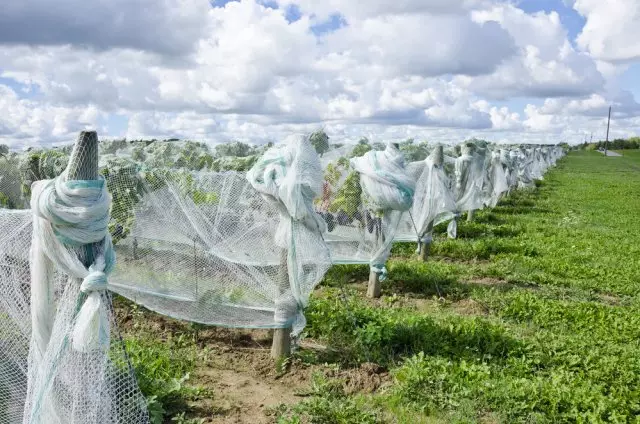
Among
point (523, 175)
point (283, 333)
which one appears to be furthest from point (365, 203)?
point (523, 175)

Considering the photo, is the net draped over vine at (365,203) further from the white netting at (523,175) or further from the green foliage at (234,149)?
the white netting at (523,175)

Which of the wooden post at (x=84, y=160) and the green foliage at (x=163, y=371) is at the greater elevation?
the wooden post at (x=84, y=160)

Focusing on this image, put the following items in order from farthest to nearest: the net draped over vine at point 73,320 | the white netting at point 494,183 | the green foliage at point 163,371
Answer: the white netting at point 494,183
the green foliage at point 163,371
the net draped over vine at point 73,320

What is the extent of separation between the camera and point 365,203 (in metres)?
6.62

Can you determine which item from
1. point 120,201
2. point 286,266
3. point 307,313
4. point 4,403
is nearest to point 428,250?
point 307,313

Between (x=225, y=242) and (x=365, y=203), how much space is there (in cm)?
207

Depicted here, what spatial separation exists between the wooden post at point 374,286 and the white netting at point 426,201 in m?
1.60

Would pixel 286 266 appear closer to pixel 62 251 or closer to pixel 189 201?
pixel 189 201

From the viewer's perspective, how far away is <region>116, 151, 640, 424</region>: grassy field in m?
4.09

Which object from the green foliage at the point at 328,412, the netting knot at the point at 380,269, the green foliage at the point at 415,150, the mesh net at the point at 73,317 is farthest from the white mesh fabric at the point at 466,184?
the mesh net at the point at 73,317

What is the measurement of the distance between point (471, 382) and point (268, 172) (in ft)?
7.26

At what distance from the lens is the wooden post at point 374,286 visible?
701 centimetres

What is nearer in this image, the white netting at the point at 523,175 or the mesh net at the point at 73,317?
the mesh net at the point at 73,317

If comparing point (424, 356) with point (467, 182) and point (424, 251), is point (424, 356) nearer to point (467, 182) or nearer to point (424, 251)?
point (424, 251)
